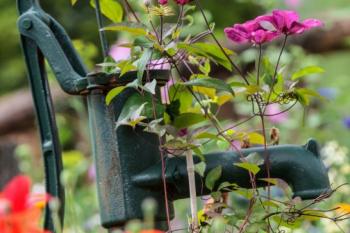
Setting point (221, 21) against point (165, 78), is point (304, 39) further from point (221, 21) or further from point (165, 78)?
point (165, 78)

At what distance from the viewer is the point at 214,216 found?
1192 mm

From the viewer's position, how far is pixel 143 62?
3.84 feet

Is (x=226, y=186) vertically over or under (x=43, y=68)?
under

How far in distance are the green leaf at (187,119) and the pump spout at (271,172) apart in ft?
0.20

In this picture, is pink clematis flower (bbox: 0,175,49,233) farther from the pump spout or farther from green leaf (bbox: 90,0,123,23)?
green leaf (bbox: 90,0,123,23)

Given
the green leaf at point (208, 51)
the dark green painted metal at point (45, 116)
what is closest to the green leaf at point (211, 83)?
the green leaf at point (208, 51)

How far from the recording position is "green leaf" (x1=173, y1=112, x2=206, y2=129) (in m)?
1.24

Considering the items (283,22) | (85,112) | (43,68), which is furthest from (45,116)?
(85,112)

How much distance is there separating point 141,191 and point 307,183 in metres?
0.24

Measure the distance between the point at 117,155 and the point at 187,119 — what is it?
0.12 metres

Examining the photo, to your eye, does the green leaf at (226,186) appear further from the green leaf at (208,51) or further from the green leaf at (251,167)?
the green leaf at (208,51)

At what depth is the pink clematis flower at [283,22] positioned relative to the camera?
1.17 m

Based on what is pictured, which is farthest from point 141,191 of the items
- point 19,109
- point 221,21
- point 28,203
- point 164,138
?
point 221,21

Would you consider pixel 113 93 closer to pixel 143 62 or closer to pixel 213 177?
pixel 143 62
